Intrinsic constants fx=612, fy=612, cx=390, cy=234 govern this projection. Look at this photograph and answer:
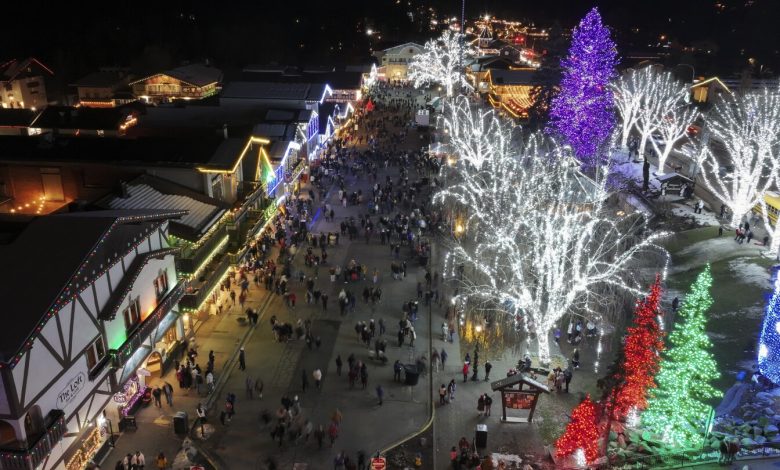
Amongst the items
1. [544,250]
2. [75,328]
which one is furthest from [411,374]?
[75,328]

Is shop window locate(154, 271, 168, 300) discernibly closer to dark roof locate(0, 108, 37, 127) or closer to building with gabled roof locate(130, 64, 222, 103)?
dark roof locate(0, 108, 37, 127)

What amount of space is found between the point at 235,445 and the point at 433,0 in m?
141

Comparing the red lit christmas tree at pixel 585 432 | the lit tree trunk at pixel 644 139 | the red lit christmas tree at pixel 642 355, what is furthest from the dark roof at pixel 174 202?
the lit tree trunk at pixel 644 139

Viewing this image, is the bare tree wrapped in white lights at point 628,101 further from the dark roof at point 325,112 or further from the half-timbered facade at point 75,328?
the half-timbered facade at point 75,328

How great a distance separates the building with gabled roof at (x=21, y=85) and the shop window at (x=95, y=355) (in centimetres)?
6162

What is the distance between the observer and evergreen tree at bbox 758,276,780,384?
786 inches

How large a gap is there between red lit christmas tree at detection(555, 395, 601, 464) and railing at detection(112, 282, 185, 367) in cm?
1256

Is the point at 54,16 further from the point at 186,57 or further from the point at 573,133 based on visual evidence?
the point at 573,133

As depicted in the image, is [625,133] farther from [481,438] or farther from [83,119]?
[83,119]

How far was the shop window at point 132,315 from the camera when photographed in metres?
17.5

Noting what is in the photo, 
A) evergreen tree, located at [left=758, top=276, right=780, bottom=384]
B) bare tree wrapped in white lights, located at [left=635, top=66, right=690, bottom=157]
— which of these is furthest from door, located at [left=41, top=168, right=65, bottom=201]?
bare tree wrapped in white lights, located at [left=635, top=66, right=690, bottom=157]

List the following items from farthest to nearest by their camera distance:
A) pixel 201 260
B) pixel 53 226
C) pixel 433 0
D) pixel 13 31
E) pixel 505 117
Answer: pixel 433 0 → pixel 13 31 → pixel 505 117 → pixel 201 260 → pixel 53 226

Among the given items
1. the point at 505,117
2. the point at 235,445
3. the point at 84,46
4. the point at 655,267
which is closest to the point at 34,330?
the point at 235,445

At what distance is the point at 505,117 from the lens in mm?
59438
